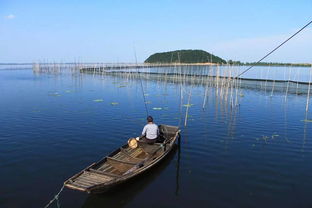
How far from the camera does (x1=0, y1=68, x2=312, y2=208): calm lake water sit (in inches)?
311

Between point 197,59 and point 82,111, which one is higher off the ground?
point 197,59

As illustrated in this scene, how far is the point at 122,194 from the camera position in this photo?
8.05 meters

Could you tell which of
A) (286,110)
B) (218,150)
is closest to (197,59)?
(286,110)

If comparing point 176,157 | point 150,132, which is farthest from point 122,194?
point 176,157

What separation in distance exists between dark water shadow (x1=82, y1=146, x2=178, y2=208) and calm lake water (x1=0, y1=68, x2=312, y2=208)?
0.03m

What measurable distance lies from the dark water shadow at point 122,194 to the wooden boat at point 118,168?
0.41 meters

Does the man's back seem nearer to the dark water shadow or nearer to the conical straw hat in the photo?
the conical straw hat

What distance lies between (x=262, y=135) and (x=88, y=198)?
426 inches

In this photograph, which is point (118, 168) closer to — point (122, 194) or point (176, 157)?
point (122, 194)

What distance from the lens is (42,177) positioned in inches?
354

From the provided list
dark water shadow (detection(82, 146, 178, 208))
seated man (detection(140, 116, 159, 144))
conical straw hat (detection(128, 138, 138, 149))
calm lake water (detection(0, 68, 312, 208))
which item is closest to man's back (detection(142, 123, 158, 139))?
seated man (detection(140, 116, 159, 144))

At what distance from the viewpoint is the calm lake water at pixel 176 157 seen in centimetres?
791

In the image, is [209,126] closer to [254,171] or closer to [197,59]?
[254,171]

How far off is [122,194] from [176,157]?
3.96 meters
